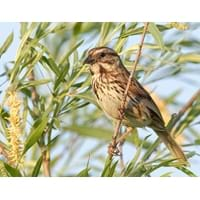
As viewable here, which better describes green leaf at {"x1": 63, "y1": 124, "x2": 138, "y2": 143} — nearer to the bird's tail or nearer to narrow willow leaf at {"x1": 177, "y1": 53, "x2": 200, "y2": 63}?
the bird's tail

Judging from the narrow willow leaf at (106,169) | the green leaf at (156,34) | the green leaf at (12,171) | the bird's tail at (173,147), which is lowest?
the bird's tail at (173,147)

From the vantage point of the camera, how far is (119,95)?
1.68m

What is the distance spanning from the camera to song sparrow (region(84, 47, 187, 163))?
5.24 ft

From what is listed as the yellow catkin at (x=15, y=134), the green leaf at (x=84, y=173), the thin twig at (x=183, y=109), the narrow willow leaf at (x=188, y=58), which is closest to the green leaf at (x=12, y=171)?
the yellow catkin at (x=15, y=134)

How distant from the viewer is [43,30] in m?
1.49

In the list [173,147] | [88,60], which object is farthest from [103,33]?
[173,147]

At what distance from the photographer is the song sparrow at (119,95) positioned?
1598 mm

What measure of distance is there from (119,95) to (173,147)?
238 millimetres

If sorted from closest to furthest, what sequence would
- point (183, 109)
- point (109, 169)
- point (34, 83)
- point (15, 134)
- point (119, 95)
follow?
point (15, 134)
point (109, 169)
point (34, 83)
point (183, 109)
point (119, 95)

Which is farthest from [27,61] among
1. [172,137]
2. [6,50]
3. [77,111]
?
[172,137]

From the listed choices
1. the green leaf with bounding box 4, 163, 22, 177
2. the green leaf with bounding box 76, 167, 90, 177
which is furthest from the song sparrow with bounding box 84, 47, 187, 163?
the green leaf with bounding box 4, 163, 22, 177

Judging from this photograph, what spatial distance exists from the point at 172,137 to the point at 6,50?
17.7 inches

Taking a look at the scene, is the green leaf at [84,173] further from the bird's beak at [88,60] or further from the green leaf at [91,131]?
the bird's beak at [88,60]

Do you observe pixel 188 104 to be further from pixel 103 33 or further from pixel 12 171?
pixel 12 171
